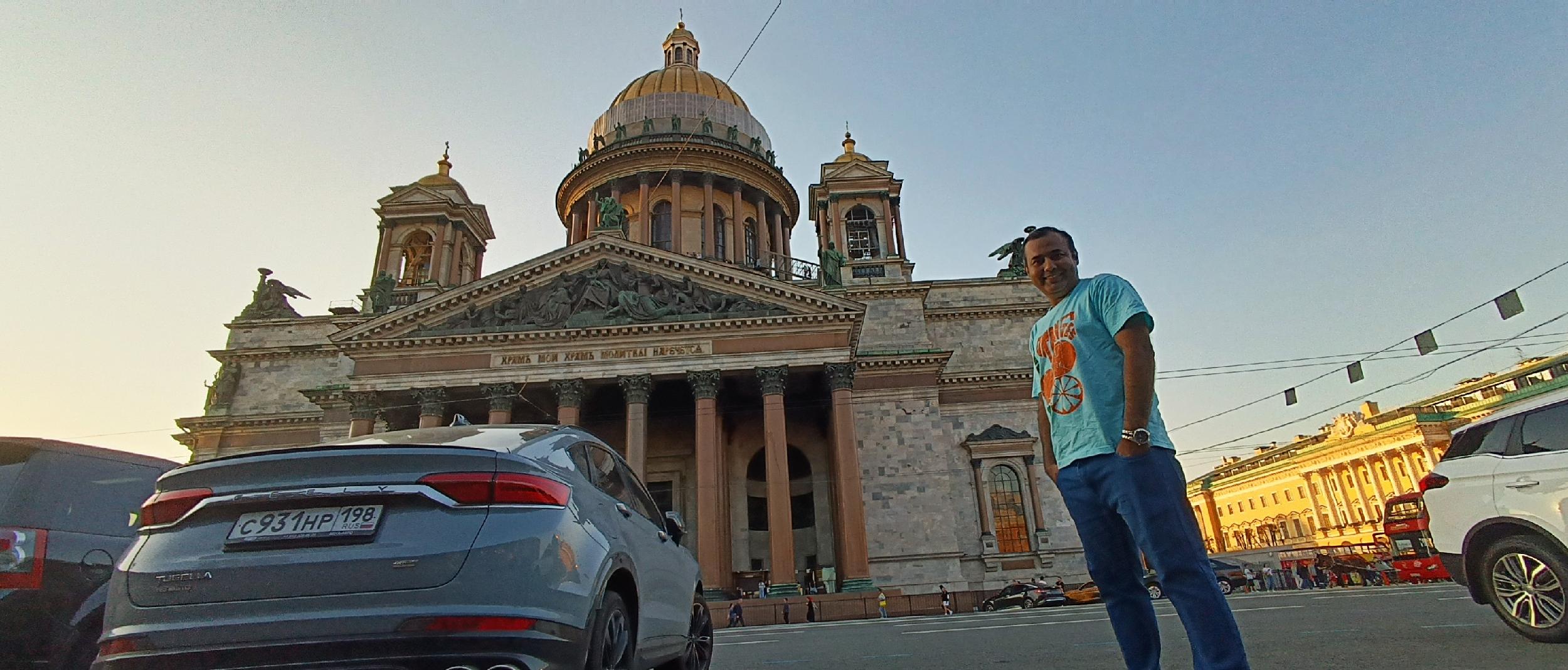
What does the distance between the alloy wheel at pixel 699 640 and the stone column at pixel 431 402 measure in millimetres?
21598

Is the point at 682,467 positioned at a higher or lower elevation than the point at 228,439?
lower

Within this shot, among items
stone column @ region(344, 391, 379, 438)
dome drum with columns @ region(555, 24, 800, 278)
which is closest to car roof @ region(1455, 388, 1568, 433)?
stone column @ region(344, 391, 379, 438)

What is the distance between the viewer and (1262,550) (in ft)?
157

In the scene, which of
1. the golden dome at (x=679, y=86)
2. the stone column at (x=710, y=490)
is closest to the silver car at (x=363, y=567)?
the stone column at (x=710, y=490)

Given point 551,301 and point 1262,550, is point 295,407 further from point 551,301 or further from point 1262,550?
point 1262,550

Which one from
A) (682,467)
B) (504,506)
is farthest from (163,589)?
(682,467)

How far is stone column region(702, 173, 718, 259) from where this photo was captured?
37469mm

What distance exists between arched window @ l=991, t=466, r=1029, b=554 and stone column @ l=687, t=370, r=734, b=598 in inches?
432

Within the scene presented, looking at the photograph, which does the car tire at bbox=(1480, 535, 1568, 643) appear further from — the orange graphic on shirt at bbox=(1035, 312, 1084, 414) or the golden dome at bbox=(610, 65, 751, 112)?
the golden dome at bbox=(610, 65, 751, 112)

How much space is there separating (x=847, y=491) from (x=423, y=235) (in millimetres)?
26538

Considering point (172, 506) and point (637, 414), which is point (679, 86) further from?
point (172, 506)

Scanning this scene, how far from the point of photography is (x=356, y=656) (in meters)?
2.84

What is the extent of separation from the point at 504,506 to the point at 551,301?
946 inches

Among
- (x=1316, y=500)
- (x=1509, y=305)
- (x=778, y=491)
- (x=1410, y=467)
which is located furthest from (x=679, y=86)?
(x=1316, y=500)
